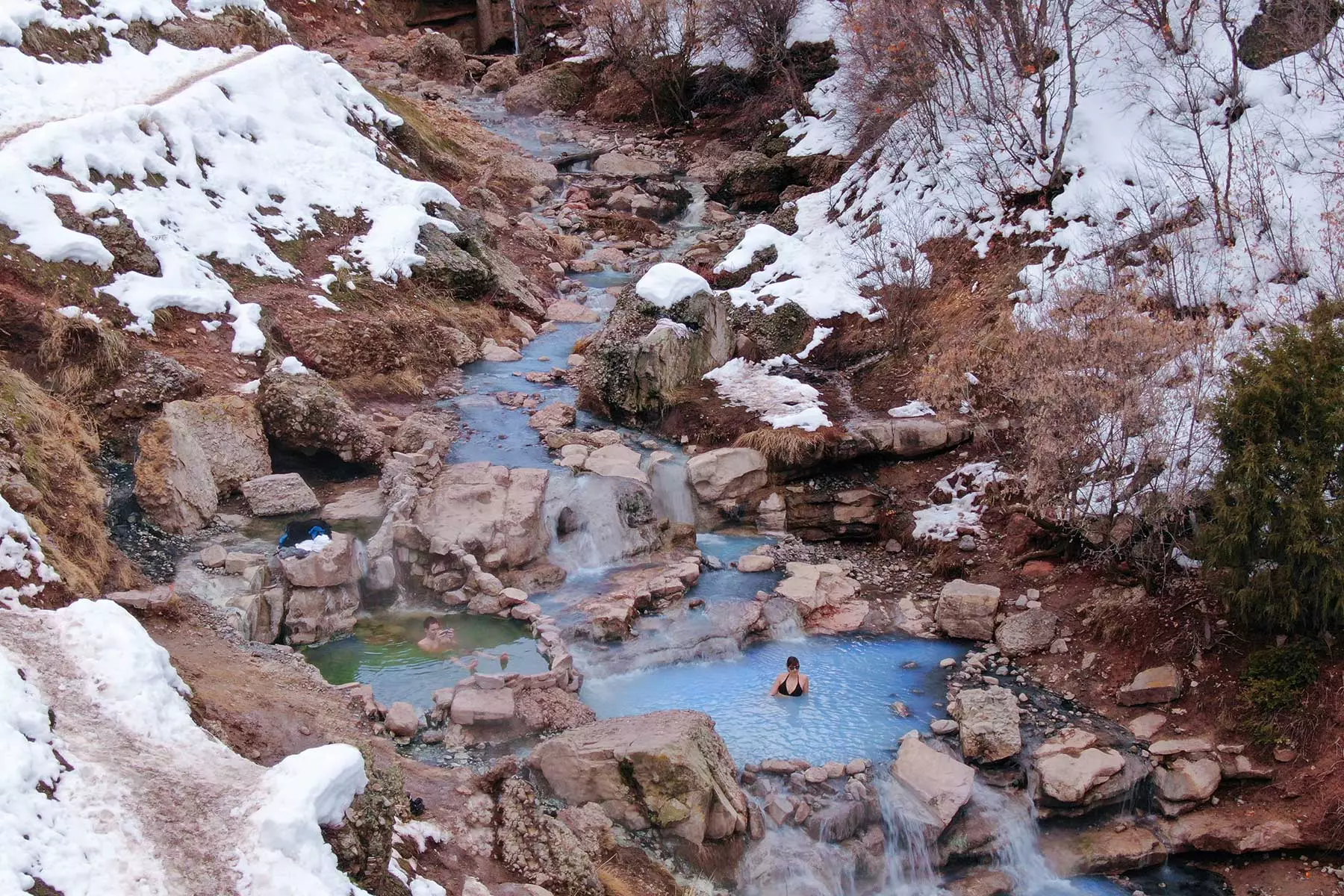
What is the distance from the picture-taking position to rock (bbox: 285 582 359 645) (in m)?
11.1

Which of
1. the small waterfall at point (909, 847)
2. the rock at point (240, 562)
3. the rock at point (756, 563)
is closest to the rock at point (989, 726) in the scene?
the small waterfall at point (909, 847)

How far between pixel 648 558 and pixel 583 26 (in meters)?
26.9

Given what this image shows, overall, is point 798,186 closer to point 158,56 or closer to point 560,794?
point 158,56

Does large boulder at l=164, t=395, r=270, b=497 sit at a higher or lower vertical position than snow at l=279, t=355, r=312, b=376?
lower

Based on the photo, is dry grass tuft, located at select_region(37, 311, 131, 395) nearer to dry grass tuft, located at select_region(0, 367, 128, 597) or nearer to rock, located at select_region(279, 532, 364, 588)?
dry grass tuft, located at select_region(0, 367, 128, 597)

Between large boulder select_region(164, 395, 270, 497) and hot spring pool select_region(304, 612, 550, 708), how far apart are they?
284 centimetres

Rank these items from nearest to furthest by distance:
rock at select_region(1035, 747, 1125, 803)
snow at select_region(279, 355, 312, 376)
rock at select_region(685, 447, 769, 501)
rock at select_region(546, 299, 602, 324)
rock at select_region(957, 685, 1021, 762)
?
rock at select_region(1035, 747, 1125, 803) → rock at select_region(957, 685, 1021, 762) → snow at select_region(279, 355, 312, 376) → rock at select_region(685, 447, 769, 501) → rock at select_region(546, 299, 602, 324)

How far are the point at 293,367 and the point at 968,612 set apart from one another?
982 centimetres

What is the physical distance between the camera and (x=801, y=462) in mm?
14336

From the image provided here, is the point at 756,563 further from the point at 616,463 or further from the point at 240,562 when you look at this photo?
the point at 240,562

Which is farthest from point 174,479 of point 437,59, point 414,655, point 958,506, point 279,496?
point 437,59

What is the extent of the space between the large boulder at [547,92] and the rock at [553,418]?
18.9 meters

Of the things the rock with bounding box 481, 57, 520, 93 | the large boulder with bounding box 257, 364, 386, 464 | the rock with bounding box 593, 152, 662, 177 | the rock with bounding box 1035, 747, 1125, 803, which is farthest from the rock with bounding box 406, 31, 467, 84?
the rock with bounding box 1035, 747, 1125, 803

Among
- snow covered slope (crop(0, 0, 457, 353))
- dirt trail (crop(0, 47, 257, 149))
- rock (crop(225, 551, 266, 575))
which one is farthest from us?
dirt trail (crop(0, 47, 257, 149))
